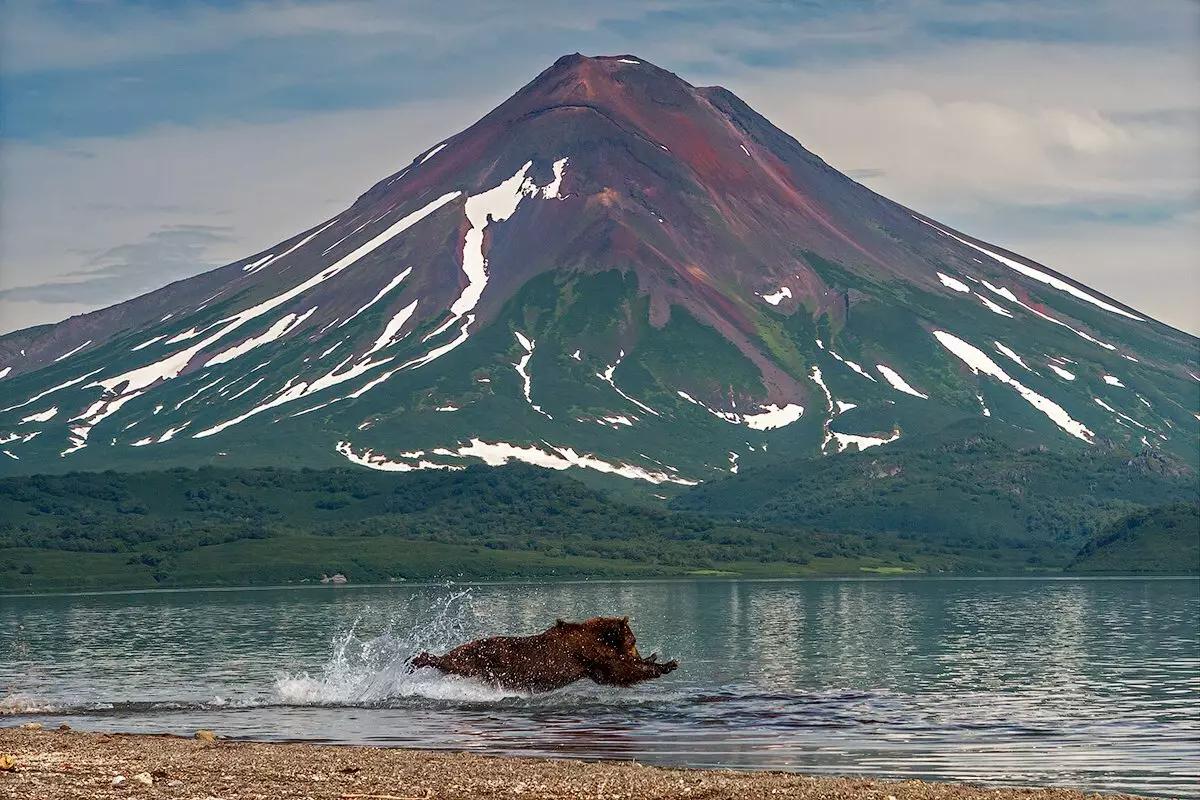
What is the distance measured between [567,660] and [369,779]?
2470cm

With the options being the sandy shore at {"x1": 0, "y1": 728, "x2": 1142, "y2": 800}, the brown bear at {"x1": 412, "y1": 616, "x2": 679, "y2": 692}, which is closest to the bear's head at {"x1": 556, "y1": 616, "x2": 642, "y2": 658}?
the brown bear at {"x1": 412, "y1": 616, "x2": 679, "y2": 692}

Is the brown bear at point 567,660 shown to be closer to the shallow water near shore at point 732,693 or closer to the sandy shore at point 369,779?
the shallow water near shore at point 732,693

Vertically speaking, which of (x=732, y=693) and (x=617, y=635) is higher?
(x=617, y=635)

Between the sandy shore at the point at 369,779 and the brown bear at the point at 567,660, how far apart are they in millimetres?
18447

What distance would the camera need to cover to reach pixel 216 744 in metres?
41.0

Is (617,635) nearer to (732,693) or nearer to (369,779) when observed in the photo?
(732,693)

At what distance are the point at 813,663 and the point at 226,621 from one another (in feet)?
197

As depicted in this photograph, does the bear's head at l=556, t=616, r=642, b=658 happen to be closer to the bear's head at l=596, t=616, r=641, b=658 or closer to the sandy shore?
the bear's head at l=596, t=616, r=641, b=658

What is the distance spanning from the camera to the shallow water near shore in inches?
1672

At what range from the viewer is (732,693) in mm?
59344

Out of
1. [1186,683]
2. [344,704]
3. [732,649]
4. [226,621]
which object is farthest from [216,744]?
[226,621]

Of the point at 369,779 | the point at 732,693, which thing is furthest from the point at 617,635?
the point at 369,779

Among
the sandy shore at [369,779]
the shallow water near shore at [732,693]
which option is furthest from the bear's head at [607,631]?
the sandy shore at [369,779]

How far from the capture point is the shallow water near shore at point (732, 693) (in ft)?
139
